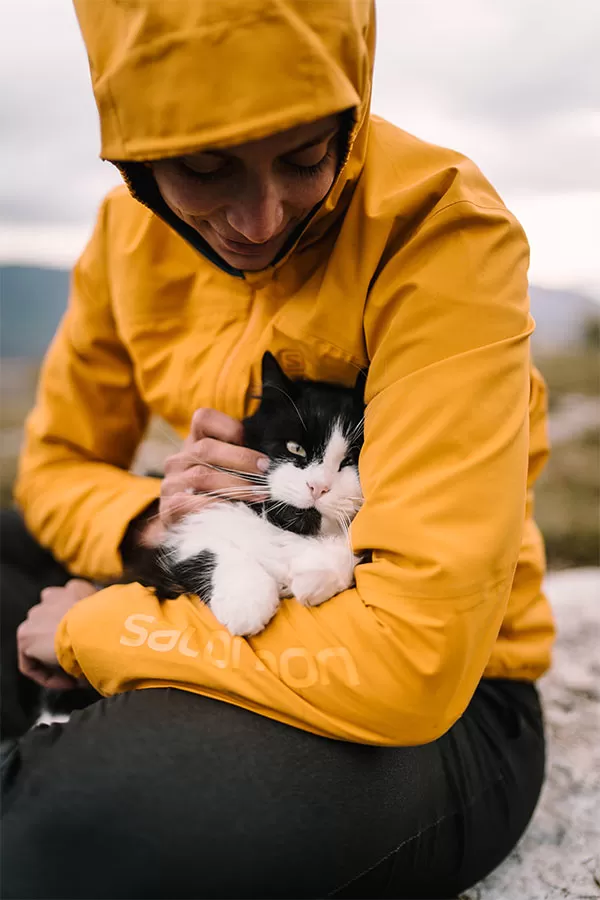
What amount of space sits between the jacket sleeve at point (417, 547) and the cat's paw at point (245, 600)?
0.01 m

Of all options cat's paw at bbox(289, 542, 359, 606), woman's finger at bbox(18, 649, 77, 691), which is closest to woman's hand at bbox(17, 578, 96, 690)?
woman's finger at bbox(18, 649, 77, 691)

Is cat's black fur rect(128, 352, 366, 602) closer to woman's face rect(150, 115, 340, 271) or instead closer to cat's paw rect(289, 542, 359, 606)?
cat's paw rect(289, 542, 359, 606)

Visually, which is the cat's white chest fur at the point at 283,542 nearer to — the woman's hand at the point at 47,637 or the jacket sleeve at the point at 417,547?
the jacket sleeve at the point at 417,547

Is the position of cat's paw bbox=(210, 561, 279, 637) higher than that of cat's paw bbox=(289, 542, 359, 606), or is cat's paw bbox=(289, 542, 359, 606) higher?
cat's paw bbox=(289, 542, 359, 606)

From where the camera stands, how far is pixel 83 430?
123 cm

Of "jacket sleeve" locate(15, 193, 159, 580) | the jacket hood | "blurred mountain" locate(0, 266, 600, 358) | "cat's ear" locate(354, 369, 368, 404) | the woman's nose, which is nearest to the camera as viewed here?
the jacket hood

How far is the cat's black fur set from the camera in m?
0.96

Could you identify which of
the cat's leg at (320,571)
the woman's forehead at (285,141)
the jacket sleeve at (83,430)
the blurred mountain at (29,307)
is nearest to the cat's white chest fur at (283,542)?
the cat's leg at (320,571)

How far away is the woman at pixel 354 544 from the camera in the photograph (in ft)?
2.13

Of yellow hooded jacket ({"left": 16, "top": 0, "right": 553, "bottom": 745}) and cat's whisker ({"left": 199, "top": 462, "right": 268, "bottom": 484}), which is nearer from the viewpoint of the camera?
yellow hooded jacket ({"left": 16, "top": 0, "right": 553, "bottom": 745})

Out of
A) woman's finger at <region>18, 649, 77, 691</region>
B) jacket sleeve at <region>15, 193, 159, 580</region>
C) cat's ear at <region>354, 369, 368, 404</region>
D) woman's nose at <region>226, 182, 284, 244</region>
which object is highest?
woman's nose at <region>226, 182, 284, 244</region>

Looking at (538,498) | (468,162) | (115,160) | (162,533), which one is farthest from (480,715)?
(538,498)

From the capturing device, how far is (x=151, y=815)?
0.73 meters

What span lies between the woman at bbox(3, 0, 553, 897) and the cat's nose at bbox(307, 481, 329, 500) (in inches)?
5.3
